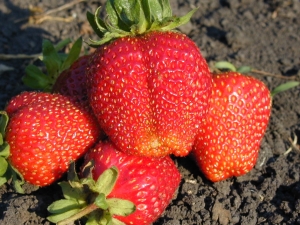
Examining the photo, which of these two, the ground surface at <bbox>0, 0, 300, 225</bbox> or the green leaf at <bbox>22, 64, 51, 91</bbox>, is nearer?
the ground surface at <bbox>0, 0, 300, 225</bbox>

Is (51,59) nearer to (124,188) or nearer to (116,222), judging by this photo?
(124,188)

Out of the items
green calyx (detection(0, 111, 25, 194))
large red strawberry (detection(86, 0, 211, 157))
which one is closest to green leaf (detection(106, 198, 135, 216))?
large red strawberry (detection(86, 0, 211, 157))

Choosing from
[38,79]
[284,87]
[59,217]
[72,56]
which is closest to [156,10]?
[72,56]

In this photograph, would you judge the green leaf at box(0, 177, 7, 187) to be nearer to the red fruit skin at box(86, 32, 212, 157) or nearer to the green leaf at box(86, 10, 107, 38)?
the red fruit skin at box(86, 32, 212, 157)

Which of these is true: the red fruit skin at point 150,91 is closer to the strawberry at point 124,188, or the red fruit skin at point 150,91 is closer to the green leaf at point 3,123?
the strawberry at point 124,188

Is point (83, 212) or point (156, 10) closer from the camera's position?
point (83, 212)

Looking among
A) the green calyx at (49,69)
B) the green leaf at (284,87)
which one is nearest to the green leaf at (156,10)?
the green calyx at (49,69)

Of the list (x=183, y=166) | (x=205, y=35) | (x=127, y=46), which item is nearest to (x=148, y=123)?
(x=127, y=46)
